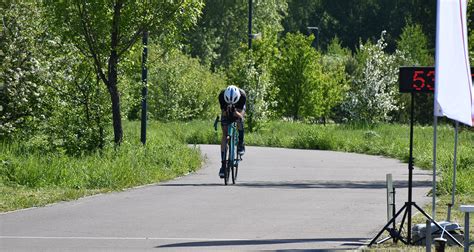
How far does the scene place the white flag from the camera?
32.8 feet

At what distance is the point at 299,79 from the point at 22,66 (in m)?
37.2

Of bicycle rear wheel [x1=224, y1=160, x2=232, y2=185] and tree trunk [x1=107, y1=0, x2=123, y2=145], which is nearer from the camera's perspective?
bicycle rear wheel [x1=224, y1=160, x2=232, y2=185]

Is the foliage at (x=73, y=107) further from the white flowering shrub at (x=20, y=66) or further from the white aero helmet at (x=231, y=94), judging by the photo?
the white aero helmet at (x=231, y=94)

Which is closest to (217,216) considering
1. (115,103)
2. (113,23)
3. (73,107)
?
(115,103)

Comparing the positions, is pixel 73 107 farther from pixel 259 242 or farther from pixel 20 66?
pixel 259 242

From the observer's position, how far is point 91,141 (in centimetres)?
2441

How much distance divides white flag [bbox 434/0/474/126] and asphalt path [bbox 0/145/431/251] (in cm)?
243

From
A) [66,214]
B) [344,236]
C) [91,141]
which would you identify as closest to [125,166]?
[91,141]

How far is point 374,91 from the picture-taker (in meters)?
58.7

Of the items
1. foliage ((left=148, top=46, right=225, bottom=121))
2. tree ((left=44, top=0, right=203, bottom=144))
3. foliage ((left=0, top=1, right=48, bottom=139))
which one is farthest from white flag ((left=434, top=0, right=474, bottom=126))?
foliage ((left=148, top=46, right=225, bottom=121))

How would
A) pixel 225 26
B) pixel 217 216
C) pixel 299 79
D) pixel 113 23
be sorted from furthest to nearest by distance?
pixel 225 26
pixel 299 79
pixel 113 23
pixel 217 216

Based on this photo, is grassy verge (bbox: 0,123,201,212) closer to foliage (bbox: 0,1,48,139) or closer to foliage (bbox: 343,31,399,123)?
foliage (bbox: 0,1,48,139)

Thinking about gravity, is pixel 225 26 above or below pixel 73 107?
above

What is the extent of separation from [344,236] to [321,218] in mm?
2065
